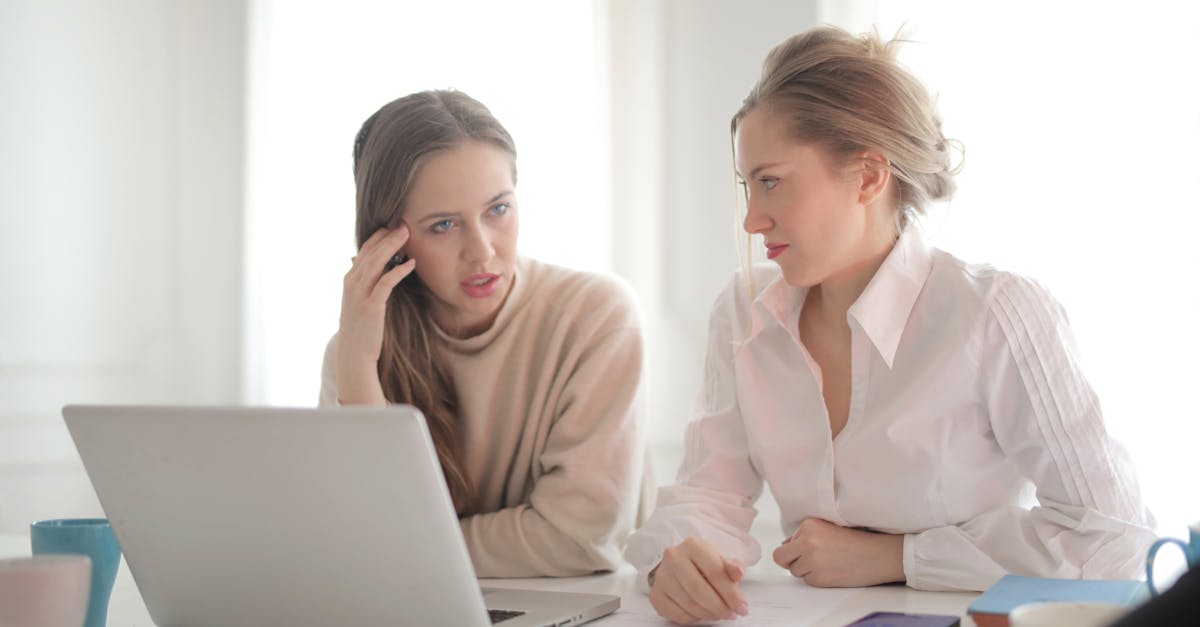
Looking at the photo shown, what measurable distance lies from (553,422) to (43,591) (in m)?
0.91

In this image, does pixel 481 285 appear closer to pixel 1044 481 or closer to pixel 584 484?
pixel 584 484

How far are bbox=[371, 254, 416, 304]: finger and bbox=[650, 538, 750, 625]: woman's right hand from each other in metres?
0.74

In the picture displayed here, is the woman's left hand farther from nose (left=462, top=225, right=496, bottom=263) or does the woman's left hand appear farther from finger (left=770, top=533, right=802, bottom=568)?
nose (left=462, top=225, right=496, bottom=263)

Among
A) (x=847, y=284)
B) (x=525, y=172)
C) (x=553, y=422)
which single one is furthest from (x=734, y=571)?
(x=525, y=172)

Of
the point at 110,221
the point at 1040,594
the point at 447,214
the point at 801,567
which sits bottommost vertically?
the point at 801,567

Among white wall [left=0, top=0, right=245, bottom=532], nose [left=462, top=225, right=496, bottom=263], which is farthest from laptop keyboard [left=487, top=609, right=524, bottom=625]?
white wall [left=0, top=0, right=245, bottom=532]

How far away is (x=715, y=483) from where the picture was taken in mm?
1538

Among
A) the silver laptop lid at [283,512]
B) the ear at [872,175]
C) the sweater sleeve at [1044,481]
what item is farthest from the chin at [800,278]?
the silver laptop lid at [283,512]

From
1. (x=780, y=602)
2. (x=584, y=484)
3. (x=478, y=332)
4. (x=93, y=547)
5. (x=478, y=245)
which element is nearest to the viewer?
(x=93, y=547)

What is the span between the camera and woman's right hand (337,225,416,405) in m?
1.76

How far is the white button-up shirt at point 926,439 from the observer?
130cm

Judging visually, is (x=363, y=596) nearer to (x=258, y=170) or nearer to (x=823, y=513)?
(x=823, y=513)

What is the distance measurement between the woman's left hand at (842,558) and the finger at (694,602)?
0.23 metres

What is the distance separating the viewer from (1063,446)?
1.31 metres
